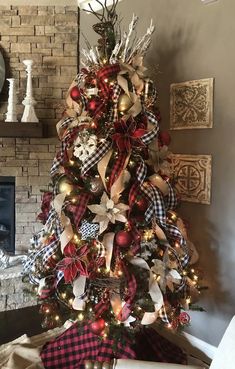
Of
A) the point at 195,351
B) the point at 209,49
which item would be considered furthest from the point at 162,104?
the point at 195,351

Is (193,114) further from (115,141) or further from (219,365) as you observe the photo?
(219,365)

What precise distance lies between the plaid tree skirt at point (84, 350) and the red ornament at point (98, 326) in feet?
0.63

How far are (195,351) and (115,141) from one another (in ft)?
4.82

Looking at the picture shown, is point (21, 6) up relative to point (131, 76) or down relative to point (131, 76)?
up

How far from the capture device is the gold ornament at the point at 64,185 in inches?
79.2

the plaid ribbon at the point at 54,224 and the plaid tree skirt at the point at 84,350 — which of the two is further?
the plaid tree skirt at the point at 84,350

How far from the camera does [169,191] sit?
212 centimetres

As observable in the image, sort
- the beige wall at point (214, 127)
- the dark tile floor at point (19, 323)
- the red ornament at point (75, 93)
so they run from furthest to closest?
the dark tile floor at point (19, 323), the beige wall at point (214, 127), the red ornament at point (75, 93)

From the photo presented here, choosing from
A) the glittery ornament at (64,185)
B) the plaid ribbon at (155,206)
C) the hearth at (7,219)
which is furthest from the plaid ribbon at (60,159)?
the hearth at (7,219)

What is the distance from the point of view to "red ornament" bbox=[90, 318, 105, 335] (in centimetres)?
198

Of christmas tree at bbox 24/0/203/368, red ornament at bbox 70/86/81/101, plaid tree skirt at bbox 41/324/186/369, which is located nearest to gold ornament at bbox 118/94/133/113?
christmas tree at bbox 24/0/203/368

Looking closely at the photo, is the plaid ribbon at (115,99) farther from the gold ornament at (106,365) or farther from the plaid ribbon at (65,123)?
the gold ornament at (106,365)

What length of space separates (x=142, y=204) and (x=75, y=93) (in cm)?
69

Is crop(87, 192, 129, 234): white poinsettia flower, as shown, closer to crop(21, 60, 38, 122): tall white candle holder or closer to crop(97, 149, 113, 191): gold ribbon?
crop(97, 149, 113, 191): gold ribbon
